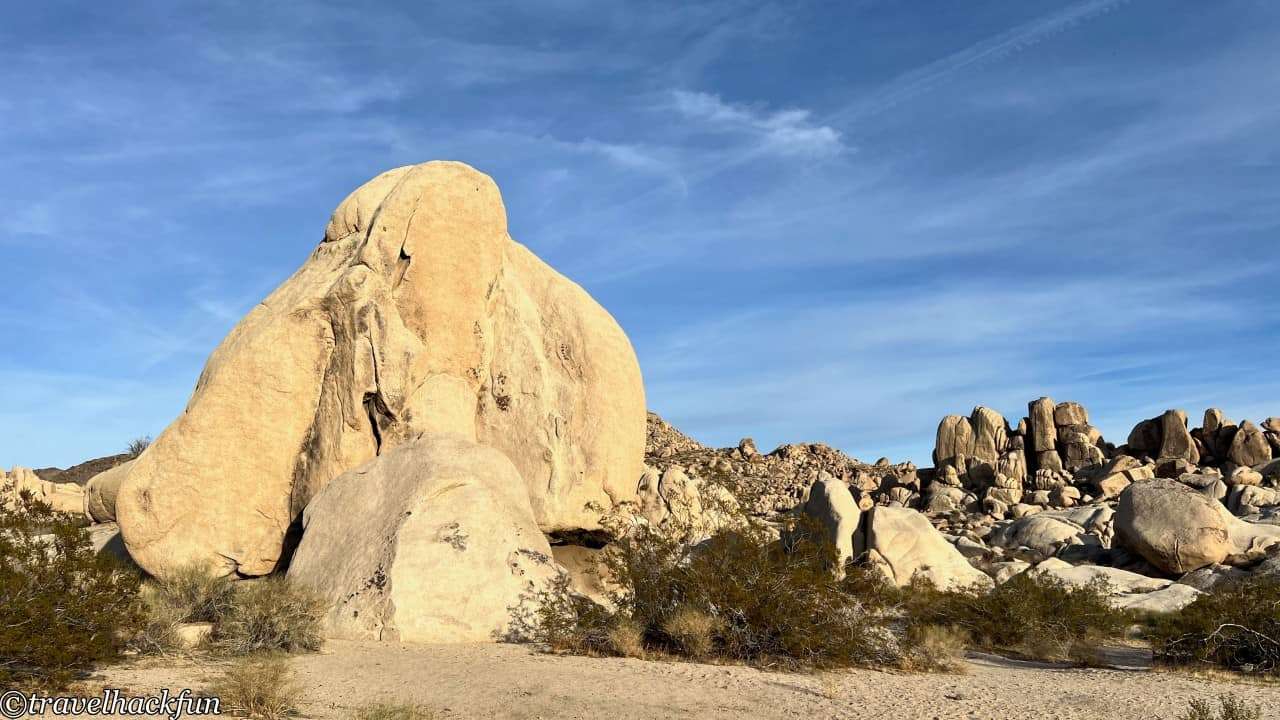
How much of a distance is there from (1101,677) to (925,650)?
7.73 ft

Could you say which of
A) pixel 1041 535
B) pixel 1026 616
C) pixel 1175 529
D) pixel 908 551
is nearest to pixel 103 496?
pixel 908 551

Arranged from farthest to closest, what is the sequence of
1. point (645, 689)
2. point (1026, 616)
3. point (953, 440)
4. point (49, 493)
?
point (953, 440), point (49, 493), point (1026, 616), point (645, 689)

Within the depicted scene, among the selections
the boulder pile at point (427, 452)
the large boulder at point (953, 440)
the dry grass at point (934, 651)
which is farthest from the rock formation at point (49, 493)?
the large boulder at point (953, 440)

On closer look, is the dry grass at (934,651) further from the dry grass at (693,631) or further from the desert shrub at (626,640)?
the desert shrub at (626,640)

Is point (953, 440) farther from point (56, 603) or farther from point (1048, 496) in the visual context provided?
point (56, 603)

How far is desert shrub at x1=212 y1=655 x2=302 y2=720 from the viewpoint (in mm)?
8516

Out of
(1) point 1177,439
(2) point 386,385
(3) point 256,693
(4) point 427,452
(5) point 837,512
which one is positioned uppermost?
(1) point 1177,439

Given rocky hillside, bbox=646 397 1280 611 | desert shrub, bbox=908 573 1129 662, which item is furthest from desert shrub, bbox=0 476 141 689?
desert shrub, bbox=908 573 1129 662

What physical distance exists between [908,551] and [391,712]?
1767 centimetres

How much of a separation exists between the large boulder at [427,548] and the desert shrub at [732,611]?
850mm

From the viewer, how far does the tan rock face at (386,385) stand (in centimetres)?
1641

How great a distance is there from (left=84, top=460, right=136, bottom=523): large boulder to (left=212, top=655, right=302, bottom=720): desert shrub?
747 inches

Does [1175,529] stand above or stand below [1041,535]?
below

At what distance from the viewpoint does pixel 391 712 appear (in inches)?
336
